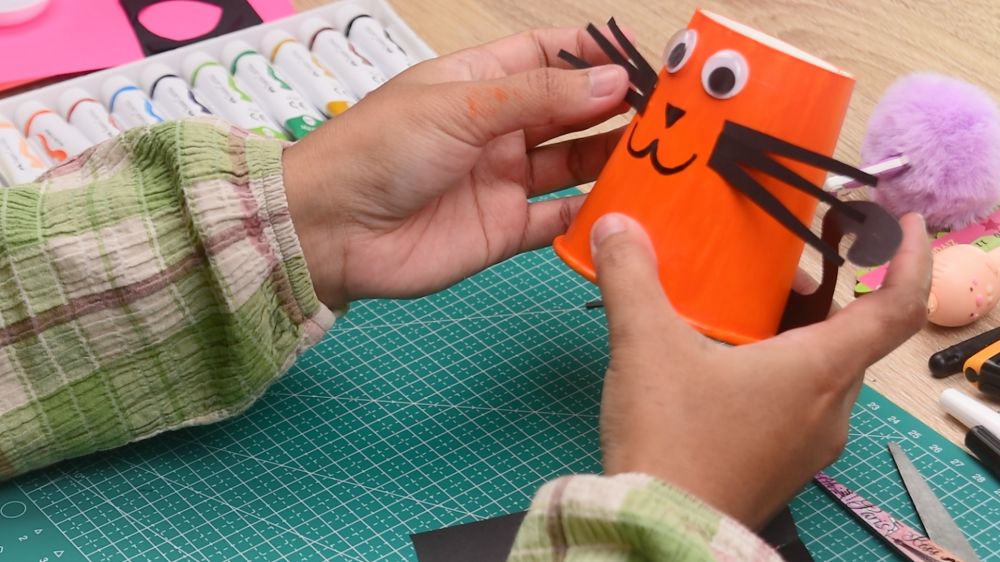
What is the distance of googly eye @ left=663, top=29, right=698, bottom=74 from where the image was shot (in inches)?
25.0

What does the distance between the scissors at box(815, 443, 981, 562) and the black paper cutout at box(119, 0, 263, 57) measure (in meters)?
0.72

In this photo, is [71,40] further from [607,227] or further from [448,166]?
[607,227]

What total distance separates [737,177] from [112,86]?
0.67 meters

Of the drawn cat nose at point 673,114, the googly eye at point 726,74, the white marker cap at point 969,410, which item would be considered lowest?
the white marker cap at point 969,410

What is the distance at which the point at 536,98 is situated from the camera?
0.74 m

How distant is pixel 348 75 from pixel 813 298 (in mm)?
561

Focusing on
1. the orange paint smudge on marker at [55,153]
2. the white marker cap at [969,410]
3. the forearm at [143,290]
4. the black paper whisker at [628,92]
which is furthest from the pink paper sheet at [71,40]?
the white marker cap at [969,410]

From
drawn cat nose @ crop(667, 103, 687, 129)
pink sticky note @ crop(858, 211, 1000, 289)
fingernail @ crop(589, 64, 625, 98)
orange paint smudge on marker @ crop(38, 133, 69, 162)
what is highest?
drawn cat nose @ crop(667, 103, 687, 129)

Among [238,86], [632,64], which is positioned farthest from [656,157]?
[238,86]

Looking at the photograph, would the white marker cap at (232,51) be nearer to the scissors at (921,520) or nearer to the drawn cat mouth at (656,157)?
the drawn cat mouth at (656,157)

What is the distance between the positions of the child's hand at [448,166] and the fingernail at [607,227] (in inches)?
4.6

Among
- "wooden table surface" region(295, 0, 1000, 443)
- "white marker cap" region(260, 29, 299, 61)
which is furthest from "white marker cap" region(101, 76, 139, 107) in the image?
"wooden table surface" region(295, 0, 1000, 443)

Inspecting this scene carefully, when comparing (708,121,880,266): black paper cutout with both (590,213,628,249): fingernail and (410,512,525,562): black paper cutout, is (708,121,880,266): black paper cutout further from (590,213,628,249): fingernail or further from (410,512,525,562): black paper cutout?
(410,512,525,562): black paper cutout

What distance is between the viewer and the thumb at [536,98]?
0.74 m
